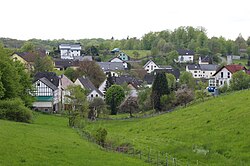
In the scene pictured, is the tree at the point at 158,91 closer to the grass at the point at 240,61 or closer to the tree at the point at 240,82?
the tree at the point at 240,82

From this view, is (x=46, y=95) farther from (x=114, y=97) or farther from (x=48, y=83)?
(x=114, y=97)

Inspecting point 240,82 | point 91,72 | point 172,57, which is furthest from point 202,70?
point 240,82

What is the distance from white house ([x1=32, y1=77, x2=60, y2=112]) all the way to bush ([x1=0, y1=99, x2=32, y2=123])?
25246 millimetres

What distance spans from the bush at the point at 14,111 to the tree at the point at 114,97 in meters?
27.7

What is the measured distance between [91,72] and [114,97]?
1164 inches

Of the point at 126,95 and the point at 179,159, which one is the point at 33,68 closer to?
the point at 126,95

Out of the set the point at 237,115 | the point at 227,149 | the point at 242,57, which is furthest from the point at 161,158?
the point at 242,57

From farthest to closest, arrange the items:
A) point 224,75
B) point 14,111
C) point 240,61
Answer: point 240,61, point 224,75, point 14,111

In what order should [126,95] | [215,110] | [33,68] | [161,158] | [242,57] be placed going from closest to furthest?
[161,158], [215,110], [126,95], [33,68], [242,57]

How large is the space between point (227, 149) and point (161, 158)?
484cm

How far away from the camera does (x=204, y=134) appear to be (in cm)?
3578

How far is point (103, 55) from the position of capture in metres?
172

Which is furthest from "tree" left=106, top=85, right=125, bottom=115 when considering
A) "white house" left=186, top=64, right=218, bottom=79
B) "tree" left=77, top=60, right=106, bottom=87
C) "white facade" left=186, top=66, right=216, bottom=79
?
"white house" left=186, top=64, right=218, bottom=79

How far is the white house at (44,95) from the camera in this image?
75.8 metres
